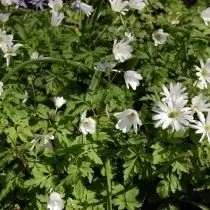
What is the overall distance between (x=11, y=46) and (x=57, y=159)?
712 millimetres

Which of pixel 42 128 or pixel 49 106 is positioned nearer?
pixel 42 128

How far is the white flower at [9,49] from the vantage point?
11.4ft

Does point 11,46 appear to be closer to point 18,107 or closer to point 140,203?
point 18,107

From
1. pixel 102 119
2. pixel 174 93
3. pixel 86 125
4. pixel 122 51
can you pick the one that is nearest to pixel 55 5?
pixel 122 51

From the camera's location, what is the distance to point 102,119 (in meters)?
A: 3.35

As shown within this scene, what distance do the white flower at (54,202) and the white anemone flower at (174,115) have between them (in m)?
Answer: 0.61

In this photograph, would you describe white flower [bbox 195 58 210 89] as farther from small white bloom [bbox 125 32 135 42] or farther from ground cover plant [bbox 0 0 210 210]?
small white bloom [bbox 125 32 135 42]

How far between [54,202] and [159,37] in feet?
3.90

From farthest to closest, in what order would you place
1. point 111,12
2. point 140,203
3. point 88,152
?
point 111,12 → point 140,203 → point 88,152

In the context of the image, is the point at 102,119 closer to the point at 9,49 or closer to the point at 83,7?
the point at 9,49

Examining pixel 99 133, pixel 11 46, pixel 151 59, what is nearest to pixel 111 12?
pixel 151 59

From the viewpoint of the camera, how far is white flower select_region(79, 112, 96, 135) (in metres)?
3.15

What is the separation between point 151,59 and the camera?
362 centimetres

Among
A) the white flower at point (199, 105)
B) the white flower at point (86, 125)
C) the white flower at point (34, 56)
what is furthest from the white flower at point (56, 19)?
the white flower at point (199, 105)
